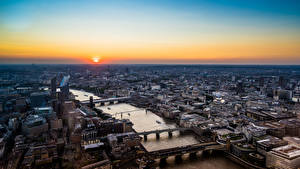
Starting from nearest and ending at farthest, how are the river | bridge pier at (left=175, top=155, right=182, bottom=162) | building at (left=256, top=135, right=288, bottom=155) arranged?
the river
building at (left=256, top=135, right=288, bottom=155)
bridge pier at (left=175, top=155, right=182, bottom=162)

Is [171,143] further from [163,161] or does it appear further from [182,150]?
[163,161]

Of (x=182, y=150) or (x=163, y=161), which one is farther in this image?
(x=182, y=150)

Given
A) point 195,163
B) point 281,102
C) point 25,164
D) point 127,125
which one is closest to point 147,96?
point 127,125

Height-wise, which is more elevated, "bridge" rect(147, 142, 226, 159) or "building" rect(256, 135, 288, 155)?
"building" rect(256, 135, 288, 155)

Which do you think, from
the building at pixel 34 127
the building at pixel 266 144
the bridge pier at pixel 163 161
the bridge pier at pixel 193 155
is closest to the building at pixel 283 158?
the building at pixel 266 144

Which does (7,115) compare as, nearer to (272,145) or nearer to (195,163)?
(195,163)

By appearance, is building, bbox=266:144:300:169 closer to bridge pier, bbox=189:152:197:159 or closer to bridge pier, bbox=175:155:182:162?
bridge pier, bbox=189:152:197:159

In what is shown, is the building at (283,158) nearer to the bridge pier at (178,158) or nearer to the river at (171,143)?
the river at (171,143)

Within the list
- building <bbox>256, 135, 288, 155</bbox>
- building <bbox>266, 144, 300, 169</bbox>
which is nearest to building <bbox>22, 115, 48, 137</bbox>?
building <bbox>256, 135, 288, 155</bbox>

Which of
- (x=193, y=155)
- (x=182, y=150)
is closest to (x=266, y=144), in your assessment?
(x=193, y=155)
